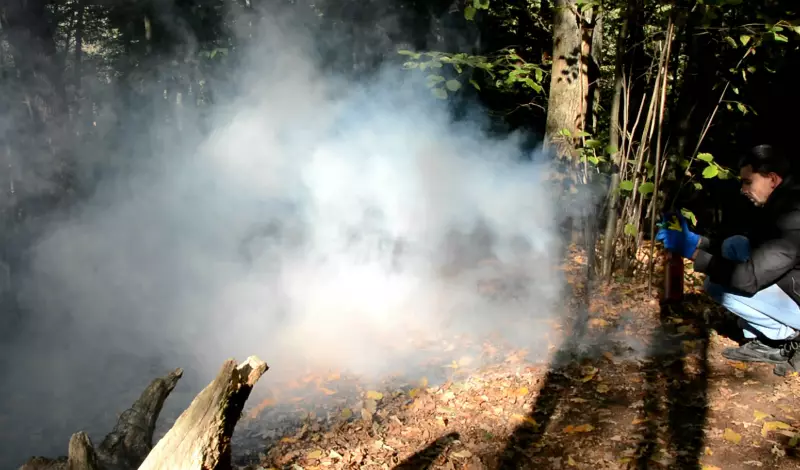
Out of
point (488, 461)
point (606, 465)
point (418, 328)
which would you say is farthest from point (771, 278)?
point (418, 328)

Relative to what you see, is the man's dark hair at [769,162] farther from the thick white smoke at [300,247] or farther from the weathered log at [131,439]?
the weathered log at [131,439]

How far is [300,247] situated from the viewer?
5.32 m

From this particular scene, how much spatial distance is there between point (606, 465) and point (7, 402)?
3939mm

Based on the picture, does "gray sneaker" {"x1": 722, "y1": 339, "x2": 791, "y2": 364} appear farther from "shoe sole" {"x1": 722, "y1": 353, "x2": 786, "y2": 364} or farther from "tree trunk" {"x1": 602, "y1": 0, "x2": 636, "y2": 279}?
"tree trunk" {"x1": 602, "y1": 0, "x2": 636, "y2": 279}

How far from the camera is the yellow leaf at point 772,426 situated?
3.29 metres

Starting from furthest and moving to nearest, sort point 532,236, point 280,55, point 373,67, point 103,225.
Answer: point 373,67 < point 280,55 < point 532,236 < point 103,225

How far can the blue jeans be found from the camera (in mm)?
3816

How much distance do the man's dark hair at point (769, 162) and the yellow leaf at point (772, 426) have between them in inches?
62.2

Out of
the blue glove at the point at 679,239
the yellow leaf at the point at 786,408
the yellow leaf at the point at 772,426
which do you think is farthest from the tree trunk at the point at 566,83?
the yellow leaf at the point at 772,426

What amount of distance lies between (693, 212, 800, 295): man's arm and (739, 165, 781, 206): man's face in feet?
0.96

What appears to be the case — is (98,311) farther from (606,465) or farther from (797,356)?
(797,356)

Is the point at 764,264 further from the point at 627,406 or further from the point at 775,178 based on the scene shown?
the point at 627,406

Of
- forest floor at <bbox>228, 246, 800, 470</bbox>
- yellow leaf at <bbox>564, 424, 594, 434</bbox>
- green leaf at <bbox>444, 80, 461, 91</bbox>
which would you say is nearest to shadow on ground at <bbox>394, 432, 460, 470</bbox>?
forest floor at <bbox>228, 246, 800, 470</bbox>

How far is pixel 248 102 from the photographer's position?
6109 millimetres
